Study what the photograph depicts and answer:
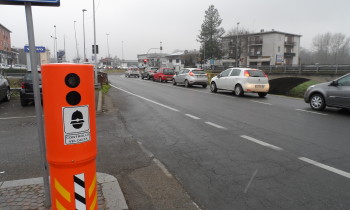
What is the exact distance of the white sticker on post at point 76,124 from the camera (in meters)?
2.36

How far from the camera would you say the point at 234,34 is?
279 ft

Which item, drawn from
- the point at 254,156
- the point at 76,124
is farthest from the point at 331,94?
the point at 76,124

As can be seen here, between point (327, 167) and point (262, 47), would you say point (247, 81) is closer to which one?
point (327, 167)

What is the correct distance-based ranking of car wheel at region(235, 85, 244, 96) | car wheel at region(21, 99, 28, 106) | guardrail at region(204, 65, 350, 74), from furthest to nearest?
1. guardrail at region(204, 65, 350, 74)
2. car wheel at region(235, 85, 244, 96)
3. car wheel at region(21, 99, 28, 106)

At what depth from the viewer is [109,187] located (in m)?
3.76

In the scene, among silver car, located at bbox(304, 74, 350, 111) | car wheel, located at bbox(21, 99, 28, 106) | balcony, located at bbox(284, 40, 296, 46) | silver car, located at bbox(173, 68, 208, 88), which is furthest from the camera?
balcony, located at bbox(284, 40, 296, 46)

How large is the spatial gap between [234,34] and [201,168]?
85433 millimetres

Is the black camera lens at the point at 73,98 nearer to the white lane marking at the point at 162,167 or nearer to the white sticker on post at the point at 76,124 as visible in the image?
the white sticker on post at the point at 76,124

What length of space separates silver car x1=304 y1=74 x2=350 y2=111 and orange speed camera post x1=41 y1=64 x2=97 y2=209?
9650 millimetres

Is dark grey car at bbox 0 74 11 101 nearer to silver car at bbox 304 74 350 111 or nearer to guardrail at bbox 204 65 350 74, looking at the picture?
silver car at bbox 304 74 350 111

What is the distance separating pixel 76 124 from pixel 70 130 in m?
0.07

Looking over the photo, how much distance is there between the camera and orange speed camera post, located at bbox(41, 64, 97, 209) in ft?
7.66

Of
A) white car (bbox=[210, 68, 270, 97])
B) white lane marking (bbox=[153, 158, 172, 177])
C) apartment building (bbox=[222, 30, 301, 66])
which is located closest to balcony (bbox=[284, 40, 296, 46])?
apartment building (bbox=[222, 30, 301, 66])

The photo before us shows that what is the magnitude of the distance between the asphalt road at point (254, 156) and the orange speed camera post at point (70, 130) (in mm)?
1620
